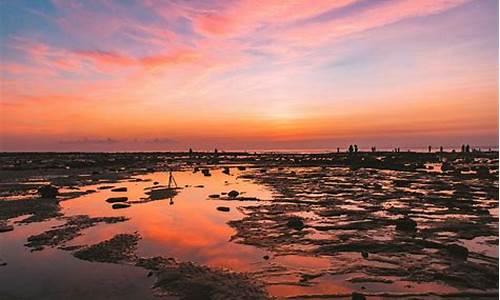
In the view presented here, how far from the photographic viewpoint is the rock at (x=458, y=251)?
43.1 feet

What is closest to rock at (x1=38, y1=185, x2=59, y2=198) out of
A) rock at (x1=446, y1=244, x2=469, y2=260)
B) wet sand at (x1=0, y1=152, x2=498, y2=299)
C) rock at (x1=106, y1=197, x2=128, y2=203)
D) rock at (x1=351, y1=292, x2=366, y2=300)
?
wet sand at (x1=0, y1=152, x2=498, y2=299)

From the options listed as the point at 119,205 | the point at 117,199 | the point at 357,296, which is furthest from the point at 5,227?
the point at 357,296

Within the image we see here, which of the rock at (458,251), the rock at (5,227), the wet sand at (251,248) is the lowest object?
the rock at (5,227)

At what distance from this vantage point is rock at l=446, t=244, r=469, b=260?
13143 mm

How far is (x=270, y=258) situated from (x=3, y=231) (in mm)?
12767

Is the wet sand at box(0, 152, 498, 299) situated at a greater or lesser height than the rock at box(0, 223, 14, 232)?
greater

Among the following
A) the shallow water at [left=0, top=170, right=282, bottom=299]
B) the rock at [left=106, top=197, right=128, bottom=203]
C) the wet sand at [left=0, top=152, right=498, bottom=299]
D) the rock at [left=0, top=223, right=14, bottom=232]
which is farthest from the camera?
the rock at [left=106, top=197, right=128, bottom=203]

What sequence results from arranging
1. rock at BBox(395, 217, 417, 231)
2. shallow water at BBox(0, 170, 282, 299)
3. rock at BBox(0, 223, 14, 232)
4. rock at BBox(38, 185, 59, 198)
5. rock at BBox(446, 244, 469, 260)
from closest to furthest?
shallow water at BBox(0, 170, 282, 299) → rock at BBox(446, 244, 469, 260) → rock at BBox(395, 217, 417, 231) → rock at BBox(0, 223, 14, 232) → rock at BBox(38, 185, 59, 198)

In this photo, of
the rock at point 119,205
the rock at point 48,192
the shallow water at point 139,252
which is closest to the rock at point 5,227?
the shallow water at point 139,252

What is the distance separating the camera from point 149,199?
2889 centimetres

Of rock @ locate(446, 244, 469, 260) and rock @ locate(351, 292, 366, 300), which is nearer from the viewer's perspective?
rock @ locate(351, 292, 366, 300)

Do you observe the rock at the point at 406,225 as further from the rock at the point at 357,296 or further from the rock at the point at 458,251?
the rock at the point at 357,296

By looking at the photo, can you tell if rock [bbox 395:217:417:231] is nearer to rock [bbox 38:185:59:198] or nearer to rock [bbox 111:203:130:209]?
rock [bbox 111:203:130:209]

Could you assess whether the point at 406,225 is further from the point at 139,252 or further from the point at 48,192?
the point at 48,192
